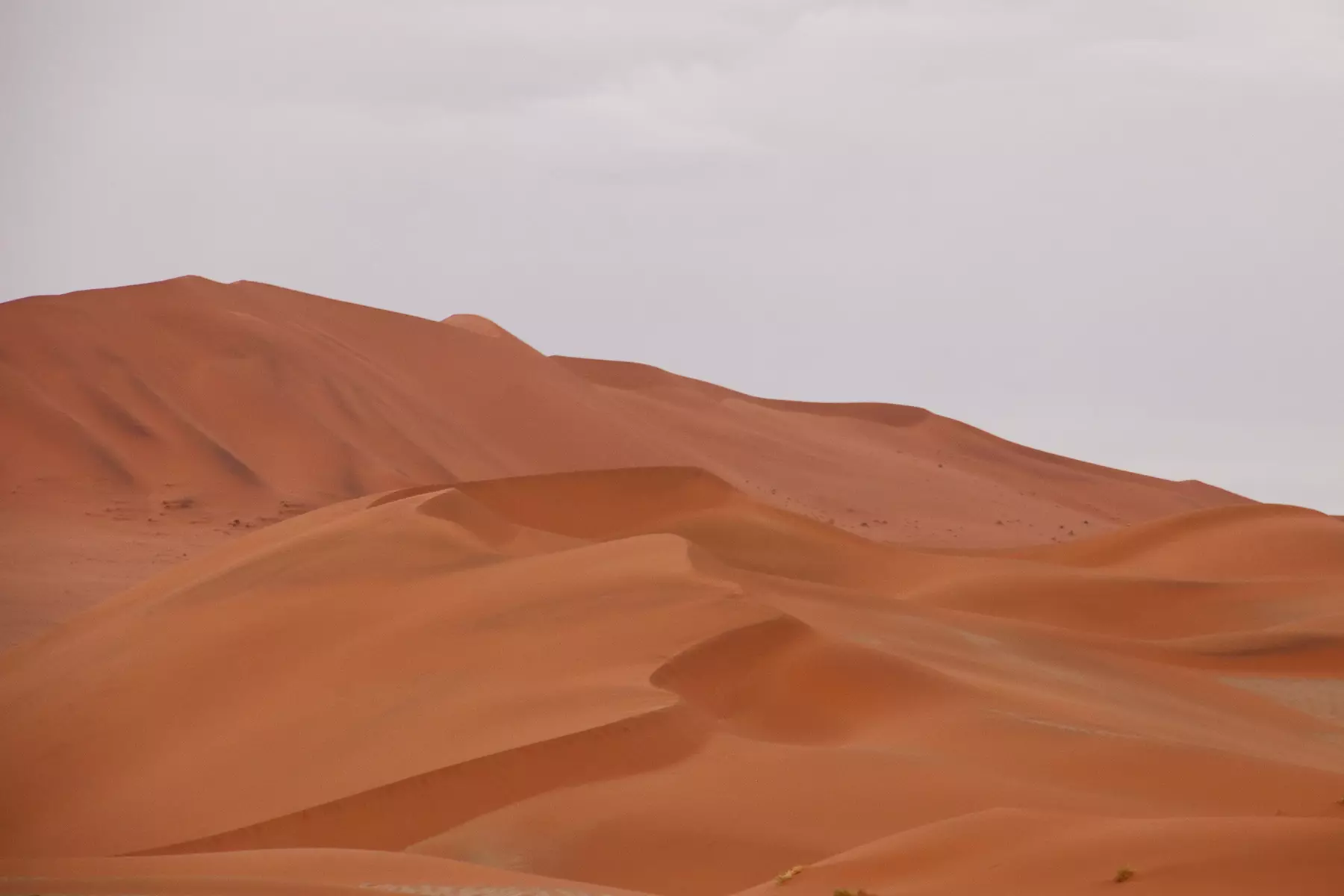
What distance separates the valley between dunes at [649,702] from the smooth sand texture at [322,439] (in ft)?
1.64

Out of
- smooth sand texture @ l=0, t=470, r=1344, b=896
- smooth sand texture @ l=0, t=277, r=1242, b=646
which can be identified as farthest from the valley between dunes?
smooth sand texture @ l=0, t=277, r=1242, b=646

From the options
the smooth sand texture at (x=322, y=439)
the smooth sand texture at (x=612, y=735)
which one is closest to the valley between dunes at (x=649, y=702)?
the smooth sand texture at (x=612, y=735)

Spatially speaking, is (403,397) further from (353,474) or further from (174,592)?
(174,592)

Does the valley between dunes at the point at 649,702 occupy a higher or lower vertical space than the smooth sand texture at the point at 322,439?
lower

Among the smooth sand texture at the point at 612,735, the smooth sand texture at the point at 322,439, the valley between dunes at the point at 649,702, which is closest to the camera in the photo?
the smooth sand texture at the point at 612,735

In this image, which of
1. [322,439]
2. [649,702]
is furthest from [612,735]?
[322,439]

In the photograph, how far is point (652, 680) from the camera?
9.89 meters

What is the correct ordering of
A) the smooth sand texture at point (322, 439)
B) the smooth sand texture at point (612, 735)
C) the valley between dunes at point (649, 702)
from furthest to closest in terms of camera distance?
the smooth sand texture at point (322, 439) < the valley between dunes at point (649, 702) < the smooth sand texture at point (612, 735)

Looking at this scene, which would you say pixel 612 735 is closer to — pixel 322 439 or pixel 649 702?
pixel 649 702

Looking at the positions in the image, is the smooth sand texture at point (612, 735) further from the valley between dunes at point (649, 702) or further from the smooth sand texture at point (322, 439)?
the smooth sand texture at point (322, 439)

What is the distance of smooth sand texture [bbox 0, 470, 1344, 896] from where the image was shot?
635 cm

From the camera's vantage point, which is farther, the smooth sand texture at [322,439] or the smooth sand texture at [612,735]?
the smooth sand texture at [322,439]

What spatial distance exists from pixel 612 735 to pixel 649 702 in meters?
0.52

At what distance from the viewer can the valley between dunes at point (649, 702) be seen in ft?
21.4
